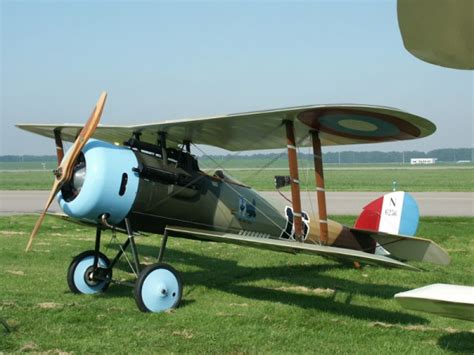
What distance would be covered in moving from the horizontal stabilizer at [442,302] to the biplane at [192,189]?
1998mm

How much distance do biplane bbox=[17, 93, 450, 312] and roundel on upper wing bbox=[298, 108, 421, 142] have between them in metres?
0.01

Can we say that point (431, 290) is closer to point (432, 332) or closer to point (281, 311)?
point (432, 332)

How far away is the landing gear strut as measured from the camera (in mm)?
6695

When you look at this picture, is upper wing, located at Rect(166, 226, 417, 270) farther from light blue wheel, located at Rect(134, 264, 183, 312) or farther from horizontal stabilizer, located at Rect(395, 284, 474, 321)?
horizontal stabilizer, located at Rect(395, 284, 474, 321)

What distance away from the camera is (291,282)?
28.7ft

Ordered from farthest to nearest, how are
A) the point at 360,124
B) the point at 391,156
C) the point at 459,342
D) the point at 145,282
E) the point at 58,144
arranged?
the point at 391,156, the point at 58,144, the point at 360,124, the point at 145,282, the point at 459,342

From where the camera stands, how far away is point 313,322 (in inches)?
246

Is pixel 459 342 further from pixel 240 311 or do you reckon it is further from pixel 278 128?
pixel 278 128

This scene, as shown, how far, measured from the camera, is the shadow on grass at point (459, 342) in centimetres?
531

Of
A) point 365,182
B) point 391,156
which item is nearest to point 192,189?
point 365,182

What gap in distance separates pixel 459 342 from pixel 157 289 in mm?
3319

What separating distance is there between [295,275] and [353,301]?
78.3 inches

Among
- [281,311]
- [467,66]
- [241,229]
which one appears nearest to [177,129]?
[241,229]

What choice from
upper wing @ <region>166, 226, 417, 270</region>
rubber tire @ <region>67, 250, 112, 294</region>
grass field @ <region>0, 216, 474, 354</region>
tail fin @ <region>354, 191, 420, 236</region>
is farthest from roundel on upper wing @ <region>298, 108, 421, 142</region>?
rubber tire @ <region>67, 250, 112, 294</region>
